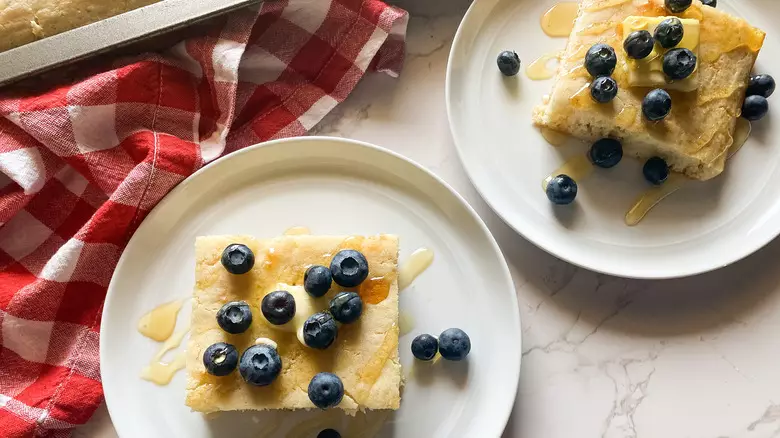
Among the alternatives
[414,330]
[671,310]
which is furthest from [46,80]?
[671,310]

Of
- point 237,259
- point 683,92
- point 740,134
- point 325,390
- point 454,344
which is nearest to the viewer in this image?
point 325,390

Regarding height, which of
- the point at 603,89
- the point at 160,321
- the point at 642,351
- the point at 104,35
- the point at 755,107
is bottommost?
the point at 642,351

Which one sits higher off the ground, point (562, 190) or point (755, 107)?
point (755, 107)

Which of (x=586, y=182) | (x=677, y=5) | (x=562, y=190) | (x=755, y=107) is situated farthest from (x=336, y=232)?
(x=755, y=107)

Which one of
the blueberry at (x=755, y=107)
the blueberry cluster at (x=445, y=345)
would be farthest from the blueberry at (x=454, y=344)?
the blueberry at (x=755, y=107)

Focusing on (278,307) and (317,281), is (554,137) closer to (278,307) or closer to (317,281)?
(317,281)

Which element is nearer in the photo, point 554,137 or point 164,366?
point 164,366

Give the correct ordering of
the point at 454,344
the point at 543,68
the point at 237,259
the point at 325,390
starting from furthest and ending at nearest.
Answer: the point at 543,68 < the point at 454,344 < the point at 237,259 < the point at 325,390

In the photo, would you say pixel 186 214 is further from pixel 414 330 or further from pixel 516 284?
pixel 516 284
